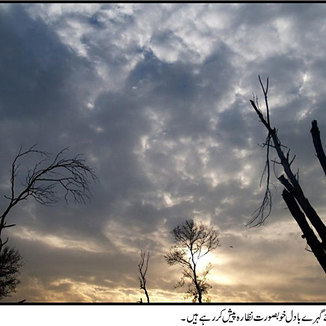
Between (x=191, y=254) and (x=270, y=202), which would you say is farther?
(x=191, y=254)

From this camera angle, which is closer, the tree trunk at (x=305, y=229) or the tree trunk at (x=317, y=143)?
the tree trunk at (x=305, y=229)

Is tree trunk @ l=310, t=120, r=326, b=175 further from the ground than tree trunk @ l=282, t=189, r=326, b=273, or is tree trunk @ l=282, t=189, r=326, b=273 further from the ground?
tree trunk @ l=310, t=120, r=326, b=175

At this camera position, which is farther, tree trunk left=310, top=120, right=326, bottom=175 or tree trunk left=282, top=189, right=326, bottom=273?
tree trunk left=310, top=120, right=326, bottom=175

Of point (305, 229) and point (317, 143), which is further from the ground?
point (317, 143)

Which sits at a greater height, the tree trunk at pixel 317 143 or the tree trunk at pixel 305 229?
the tree trunk at pixel 317 143

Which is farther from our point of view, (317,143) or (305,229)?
(317,143)

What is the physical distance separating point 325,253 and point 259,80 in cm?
371

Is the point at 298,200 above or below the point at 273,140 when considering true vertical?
below

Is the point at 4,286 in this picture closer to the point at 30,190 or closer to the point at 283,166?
the point at 30,190
